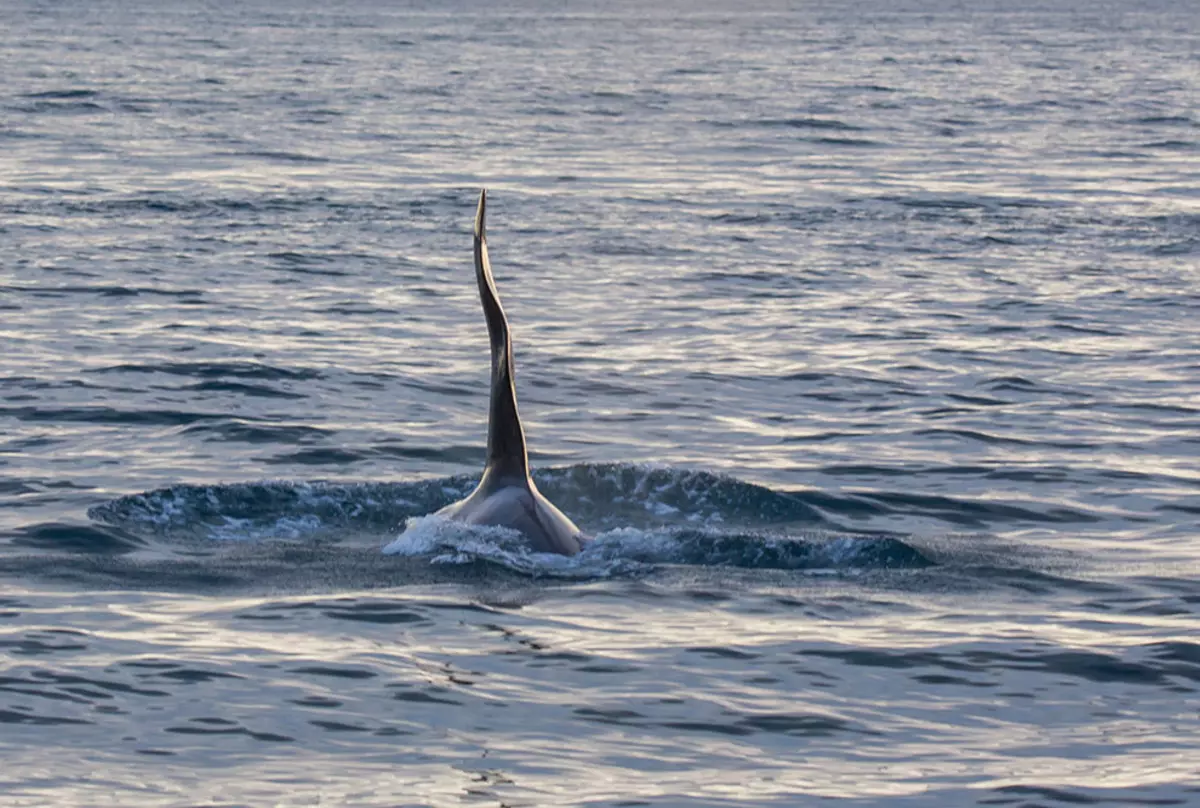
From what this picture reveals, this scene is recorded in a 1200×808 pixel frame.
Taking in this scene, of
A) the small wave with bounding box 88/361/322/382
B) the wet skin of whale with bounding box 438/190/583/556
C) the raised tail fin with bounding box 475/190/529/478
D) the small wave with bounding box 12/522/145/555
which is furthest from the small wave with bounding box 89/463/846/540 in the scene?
the small wave with bounding box 88/361/322/382

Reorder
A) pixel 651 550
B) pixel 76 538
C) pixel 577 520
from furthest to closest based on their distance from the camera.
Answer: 1. pixel 577 520
2. pixel 76 538
3. pixel 651 550

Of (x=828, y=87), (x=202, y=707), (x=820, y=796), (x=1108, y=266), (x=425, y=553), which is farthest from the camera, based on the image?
(x=828, y=87)

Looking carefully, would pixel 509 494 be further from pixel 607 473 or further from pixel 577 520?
pixel 607 473

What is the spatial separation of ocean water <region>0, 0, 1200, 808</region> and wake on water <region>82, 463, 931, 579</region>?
4 cm

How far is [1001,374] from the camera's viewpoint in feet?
65.0

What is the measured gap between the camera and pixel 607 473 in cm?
1465

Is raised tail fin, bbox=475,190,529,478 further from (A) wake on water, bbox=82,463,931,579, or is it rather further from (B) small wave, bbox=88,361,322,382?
(B) small wave, bbox=88,361,322,382

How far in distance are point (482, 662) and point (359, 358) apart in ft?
32.8

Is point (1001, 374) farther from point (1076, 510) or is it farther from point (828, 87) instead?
point (828, 87)

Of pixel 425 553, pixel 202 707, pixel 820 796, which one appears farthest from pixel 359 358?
pixel 820 796

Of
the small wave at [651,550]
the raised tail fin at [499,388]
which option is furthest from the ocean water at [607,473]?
the raised tail fin at [499,388]

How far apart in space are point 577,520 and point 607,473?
0.90 metres

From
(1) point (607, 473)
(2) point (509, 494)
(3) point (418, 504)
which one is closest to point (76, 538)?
(3) point (418, 504)

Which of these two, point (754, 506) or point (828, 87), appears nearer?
point (754, 506)
